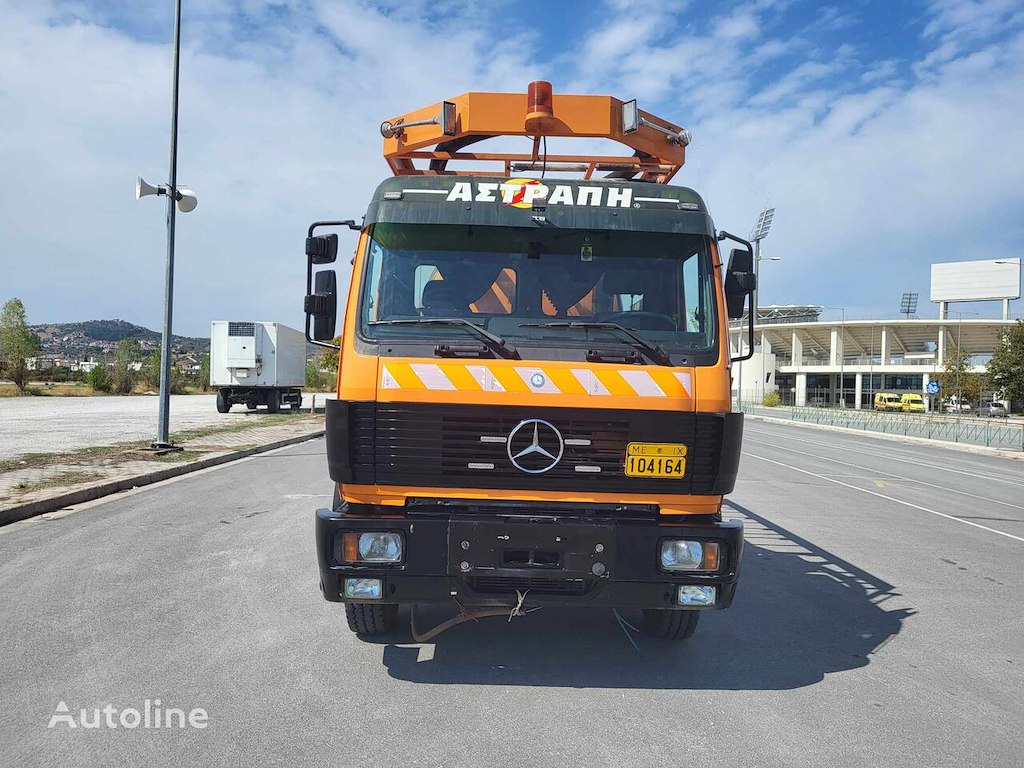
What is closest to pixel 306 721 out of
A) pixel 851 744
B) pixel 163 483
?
pixel 851 744

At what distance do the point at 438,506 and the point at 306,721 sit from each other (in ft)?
3.87

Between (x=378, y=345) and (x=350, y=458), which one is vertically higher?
(x=378, y=345)

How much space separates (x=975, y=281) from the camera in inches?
3191

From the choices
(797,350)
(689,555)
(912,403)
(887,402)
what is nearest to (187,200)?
(689,555)

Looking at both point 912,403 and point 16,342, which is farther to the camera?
point 912,403

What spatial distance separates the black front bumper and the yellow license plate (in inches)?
10.3

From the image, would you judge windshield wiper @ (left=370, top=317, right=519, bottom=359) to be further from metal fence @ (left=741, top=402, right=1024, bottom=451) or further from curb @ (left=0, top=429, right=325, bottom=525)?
metal fence @ (left=741, top=402, right=1024, bottom=451)

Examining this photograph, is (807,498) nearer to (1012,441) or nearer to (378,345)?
(378,345)

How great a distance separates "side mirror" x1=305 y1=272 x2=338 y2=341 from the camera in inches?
191

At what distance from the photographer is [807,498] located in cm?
1230

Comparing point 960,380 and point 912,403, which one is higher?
point 960,380

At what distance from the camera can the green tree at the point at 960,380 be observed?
62.0m

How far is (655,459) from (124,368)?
61.5 m

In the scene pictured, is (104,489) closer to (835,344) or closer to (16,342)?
(16,342)
